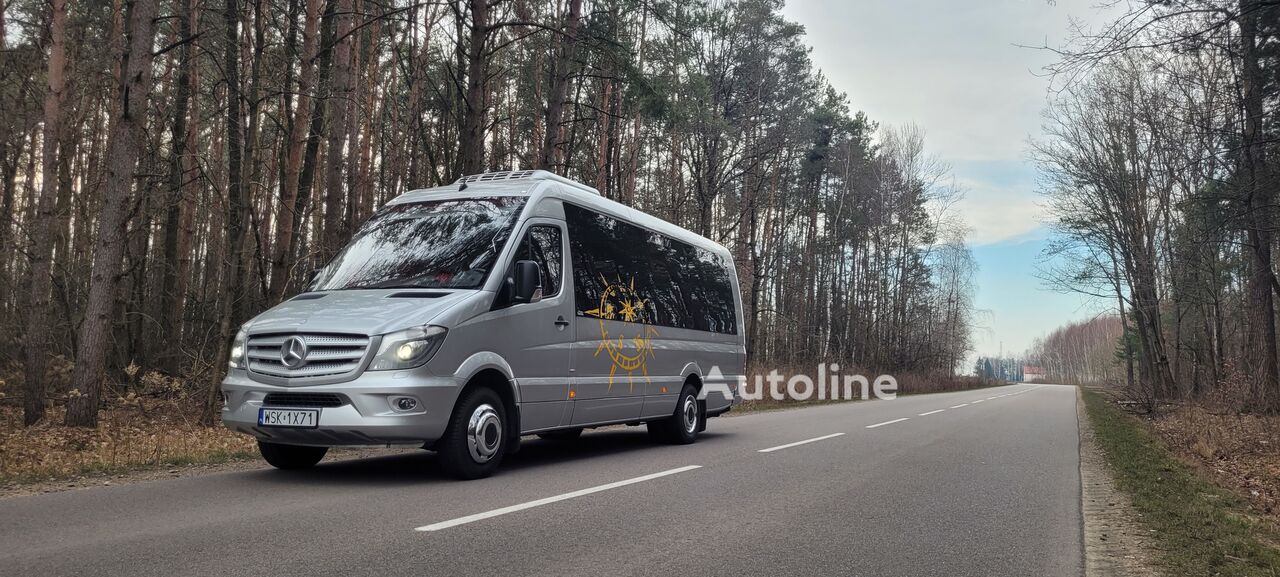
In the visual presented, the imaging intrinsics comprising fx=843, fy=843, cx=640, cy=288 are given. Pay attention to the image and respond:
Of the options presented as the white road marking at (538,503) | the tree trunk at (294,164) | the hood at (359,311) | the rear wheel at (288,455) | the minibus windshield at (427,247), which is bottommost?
the white road marking at (538,503)

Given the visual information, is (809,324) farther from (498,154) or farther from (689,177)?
(498,154)

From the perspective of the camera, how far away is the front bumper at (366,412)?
257 inches

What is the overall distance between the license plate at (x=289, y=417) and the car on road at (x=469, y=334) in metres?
0.01

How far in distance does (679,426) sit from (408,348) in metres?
5.47

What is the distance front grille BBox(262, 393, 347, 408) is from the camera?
6590 millimetres

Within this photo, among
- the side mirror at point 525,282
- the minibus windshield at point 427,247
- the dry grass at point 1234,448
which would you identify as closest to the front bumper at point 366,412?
the side mirror at point 525,282

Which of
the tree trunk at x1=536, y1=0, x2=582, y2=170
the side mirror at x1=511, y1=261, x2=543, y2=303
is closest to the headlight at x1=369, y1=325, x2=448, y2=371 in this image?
the side mirror at x1=511, y1=261, x2=543, y2=303

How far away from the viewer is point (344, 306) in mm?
7059

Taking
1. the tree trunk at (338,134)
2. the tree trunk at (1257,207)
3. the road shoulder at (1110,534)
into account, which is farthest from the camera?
the tree trunk at (338,134)

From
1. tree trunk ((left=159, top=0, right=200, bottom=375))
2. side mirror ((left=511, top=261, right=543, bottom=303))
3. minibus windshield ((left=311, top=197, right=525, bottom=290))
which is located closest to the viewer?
side mirror ((left=511, top=261, right=543, bottom=303))

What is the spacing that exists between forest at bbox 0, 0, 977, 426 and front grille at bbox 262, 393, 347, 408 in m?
2.12

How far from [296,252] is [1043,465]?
18.8 metres

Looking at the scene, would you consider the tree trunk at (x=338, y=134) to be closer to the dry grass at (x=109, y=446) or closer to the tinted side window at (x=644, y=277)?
the dry grass at (x=109, y=446)

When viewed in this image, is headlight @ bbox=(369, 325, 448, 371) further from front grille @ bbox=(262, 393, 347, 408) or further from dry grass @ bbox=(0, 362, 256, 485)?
dry grass @ bbox=(0, 362, 256, 485)
